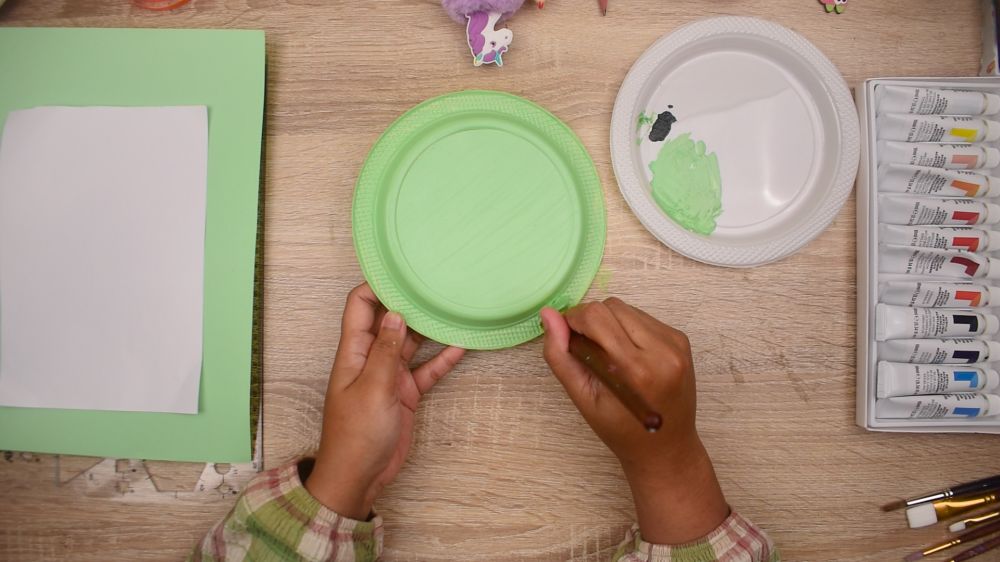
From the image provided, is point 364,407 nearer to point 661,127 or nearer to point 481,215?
point 481,215

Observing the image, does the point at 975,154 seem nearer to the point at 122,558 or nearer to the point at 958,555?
the point at 958,555

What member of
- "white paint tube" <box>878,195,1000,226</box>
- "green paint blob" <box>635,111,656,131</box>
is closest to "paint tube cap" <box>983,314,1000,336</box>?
"white paint tube" <box>878,195,1000,226</box>

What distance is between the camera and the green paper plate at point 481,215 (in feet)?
2.21

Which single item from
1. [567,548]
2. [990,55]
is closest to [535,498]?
[567,548]

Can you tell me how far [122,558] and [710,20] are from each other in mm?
942

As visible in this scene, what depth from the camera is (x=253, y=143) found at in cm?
72

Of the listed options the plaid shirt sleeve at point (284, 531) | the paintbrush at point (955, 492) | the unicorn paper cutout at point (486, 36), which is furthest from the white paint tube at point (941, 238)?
the plaid shirt sleeve at point (284, 531)

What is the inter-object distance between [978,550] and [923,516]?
0.25ft

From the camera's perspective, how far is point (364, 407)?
64cm

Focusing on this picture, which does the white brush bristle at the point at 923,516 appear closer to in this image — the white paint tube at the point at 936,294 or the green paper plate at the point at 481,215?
the white paint tube at the point at 936,294

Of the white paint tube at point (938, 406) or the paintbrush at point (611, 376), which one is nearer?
the paintbrush at point (611, 376)

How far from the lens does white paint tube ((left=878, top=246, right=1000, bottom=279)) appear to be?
0.70m

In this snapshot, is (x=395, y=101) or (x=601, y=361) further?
(x=395, y=101)

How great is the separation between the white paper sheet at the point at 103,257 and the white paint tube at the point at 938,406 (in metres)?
0.82
